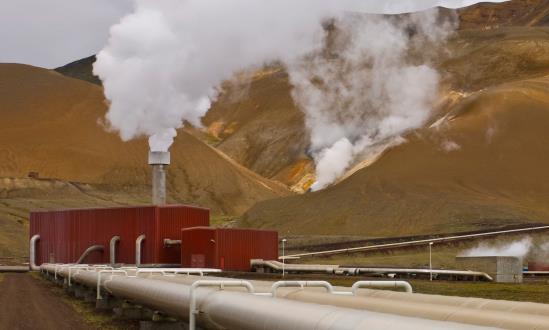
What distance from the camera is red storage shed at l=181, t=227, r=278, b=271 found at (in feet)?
186

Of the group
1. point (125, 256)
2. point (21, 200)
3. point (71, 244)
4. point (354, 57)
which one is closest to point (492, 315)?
point (125, 256)

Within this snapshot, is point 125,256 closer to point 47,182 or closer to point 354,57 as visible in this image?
point 47,182

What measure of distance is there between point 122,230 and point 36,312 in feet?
114

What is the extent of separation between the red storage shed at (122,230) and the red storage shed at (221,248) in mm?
2191

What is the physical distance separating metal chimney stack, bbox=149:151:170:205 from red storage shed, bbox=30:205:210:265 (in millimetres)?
7259

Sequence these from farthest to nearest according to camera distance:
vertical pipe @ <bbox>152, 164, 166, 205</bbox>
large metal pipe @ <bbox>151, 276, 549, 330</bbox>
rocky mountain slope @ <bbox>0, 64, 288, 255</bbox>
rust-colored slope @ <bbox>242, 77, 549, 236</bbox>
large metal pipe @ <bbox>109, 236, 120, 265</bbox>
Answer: rocky mountain slope @ <bbox>0, 64, 288, 255</bbox> → rust-colored slope @ <bbox>242, 77, 549, 236</bbox> → vertical pipe @ <bbox>152, 164, 166, 205</bbox> → large metal pipe @ <bbox>109, 236, 120, 265</bbox> → large metal pipe @ <bbox>151, 276, 549, 330</bbox>

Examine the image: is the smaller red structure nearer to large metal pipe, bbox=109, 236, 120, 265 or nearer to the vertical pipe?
the vertical pipe

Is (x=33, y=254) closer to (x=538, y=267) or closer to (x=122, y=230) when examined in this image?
(x=122, y=230)

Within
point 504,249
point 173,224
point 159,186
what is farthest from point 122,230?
point 504,249

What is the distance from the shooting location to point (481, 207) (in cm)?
10650

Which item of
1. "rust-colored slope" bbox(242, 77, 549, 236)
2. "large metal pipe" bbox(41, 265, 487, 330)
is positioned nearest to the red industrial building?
"large metal pipe" bbox(41, 265, 487, 330)

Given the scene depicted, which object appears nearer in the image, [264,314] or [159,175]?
[264,314]

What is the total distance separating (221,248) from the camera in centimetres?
5753

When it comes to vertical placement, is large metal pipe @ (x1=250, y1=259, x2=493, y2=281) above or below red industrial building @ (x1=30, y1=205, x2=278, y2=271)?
below
